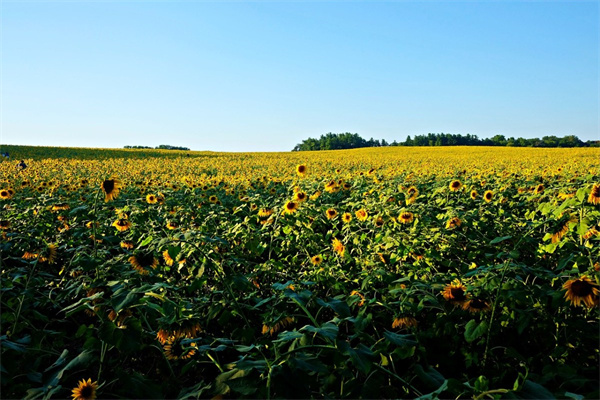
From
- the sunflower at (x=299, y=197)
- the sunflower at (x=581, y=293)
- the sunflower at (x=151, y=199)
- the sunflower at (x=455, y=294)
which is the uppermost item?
the sunflower at (x=299, y=197)

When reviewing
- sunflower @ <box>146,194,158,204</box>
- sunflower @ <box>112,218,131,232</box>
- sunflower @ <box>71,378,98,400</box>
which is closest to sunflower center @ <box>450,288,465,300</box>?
sunflower @ <box>71,378,98,400</box>

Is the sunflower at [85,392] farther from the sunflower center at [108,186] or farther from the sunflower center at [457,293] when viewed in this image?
the sunflower center at [457,293]

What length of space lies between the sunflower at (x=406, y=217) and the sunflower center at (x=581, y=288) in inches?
82.8

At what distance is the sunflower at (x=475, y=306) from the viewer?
8.77 ft

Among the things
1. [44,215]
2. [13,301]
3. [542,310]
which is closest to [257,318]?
[13,301]

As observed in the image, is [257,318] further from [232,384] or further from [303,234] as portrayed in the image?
[232,384]

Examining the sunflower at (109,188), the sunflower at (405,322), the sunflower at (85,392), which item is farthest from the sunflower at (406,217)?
the sunflower at (85,392)

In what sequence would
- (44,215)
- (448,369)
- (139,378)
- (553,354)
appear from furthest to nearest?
(44,215)
(448,369)
(553,354)
(139,378)

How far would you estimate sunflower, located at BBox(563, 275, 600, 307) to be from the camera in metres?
2.37

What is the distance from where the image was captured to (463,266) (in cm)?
384

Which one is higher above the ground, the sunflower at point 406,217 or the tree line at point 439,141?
the tree line at point 439,141

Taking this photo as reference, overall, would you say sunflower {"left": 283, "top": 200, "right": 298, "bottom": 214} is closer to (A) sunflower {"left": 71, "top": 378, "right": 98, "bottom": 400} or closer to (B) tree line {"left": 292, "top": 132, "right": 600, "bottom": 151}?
(A) sunflower {"left": 71, "top": 378, "right": 98, "bottom": 400}

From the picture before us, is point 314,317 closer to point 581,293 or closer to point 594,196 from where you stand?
point 581,293

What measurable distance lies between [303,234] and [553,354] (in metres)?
2.60
